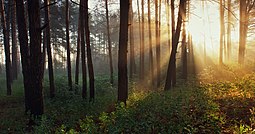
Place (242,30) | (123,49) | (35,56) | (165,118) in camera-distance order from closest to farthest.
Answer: (165,118)
(35,56)
(123,49)
(242,30)

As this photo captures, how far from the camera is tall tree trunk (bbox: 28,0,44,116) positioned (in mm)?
9500

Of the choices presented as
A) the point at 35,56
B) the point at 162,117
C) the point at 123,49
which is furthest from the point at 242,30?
the point at 35,56

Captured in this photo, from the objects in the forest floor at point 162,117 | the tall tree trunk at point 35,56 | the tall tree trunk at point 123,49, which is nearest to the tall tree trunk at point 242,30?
the forest floor at point 162,117

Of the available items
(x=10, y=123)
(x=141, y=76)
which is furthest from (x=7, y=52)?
(x=141, y=76)

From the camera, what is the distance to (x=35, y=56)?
9680 mm

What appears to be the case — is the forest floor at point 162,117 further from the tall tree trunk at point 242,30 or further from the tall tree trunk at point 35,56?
the tall tree trunk at point 242,30

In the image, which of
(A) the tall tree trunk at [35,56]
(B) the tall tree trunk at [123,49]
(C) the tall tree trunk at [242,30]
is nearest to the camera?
(A) the tall tree trunk at [35,56]

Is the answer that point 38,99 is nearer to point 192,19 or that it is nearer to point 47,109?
point 47,109

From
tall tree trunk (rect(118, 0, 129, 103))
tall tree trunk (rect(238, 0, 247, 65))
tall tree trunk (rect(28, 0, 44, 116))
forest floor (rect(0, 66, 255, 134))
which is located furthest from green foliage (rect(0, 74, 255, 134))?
tall tree trunk (rect(238, 0, 247, 65))

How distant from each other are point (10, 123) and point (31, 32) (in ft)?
12.7

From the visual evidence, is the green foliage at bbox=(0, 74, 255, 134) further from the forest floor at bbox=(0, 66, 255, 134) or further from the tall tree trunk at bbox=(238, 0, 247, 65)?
the tall tree trunk at bbox=(238, 0, 247, 65)

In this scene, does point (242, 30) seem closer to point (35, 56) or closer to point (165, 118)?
point (165, 118)

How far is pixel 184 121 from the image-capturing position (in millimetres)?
6332

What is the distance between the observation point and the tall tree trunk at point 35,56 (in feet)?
31.2
